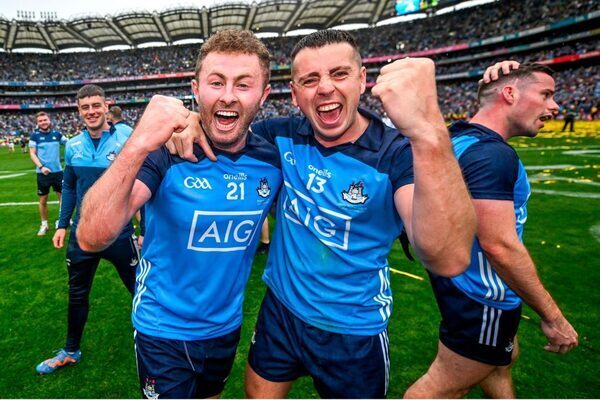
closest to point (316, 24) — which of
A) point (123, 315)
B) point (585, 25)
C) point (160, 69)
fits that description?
point (160, 69)

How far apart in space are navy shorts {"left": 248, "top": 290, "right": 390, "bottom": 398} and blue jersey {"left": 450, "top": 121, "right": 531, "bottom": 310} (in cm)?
74

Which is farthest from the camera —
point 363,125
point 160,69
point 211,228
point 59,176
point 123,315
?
point 160,69

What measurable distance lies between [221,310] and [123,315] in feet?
9.34

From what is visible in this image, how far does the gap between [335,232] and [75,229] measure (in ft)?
9.05

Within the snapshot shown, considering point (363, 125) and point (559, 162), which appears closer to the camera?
point (363, 125)

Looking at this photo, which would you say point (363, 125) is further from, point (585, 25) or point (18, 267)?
point (585, 25)

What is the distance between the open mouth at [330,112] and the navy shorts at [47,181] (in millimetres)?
→ 8366

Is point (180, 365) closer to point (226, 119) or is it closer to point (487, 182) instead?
point (226, 119)

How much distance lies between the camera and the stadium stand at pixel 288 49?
37.1 m

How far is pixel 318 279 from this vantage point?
78.7 inches

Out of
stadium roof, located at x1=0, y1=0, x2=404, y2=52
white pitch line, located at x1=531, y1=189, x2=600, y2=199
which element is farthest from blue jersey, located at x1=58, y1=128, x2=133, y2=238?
stadium roof, located at x1=0, y1=0, x2=404, y2=52

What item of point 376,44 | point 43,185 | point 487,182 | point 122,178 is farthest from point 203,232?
point 376,44

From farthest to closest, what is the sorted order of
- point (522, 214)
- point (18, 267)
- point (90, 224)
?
point (18, 267) < point (522, 214) < point (90, 224)

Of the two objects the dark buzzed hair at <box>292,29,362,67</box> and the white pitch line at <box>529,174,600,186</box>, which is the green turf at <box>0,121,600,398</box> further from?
the dark buzzed hair at <box>292,29,362,67</box>
